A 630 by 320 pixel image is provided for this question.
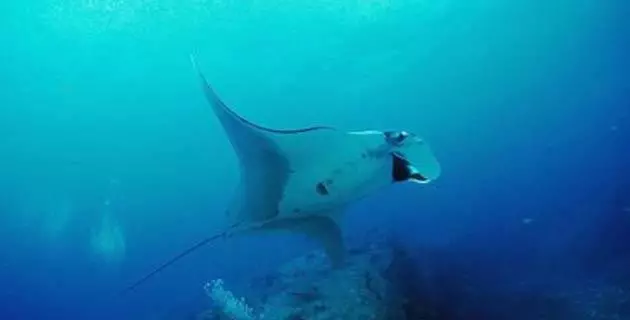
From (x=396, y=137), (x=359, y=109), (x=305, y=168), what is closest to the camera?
(x=396, y=137)

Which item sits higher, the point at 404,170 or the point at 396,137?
the point at 396,137

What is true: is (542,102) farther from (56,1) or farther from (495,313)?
(56,1)

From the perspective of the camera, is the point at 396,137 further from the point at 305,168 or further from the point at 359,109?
the point at 359,109

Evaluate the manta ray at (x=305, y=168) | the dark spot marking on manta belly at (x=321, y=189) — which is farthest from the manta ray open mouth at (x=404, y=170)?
the dark spot marking on manta belly at (x=321, y=189)

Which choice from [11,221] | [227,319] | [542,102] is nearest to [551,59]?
[542,102]

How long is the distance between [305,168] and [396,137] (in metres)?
0.56

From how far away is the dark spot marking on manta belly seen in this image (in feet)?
9.61

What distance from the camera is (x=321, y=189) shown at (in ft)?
9.68

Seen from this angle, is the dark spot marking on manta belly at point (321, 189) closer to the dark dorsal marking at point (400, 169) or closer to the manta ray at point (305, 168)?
the manta ray at point (305, 168)

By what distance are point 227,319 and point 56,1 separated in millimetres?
4727

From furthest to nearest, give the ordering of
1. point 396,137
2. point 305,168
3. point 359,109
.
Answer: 1. point 359,109
2. point 305,168
3. point 396,137

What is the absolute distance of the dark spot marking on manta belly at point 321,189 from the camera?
2928 millimetres

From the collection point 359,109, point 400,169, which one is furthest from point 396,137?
Answer: point 359,109

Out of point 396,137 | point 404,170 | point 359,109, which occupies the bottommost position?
point 404,170
